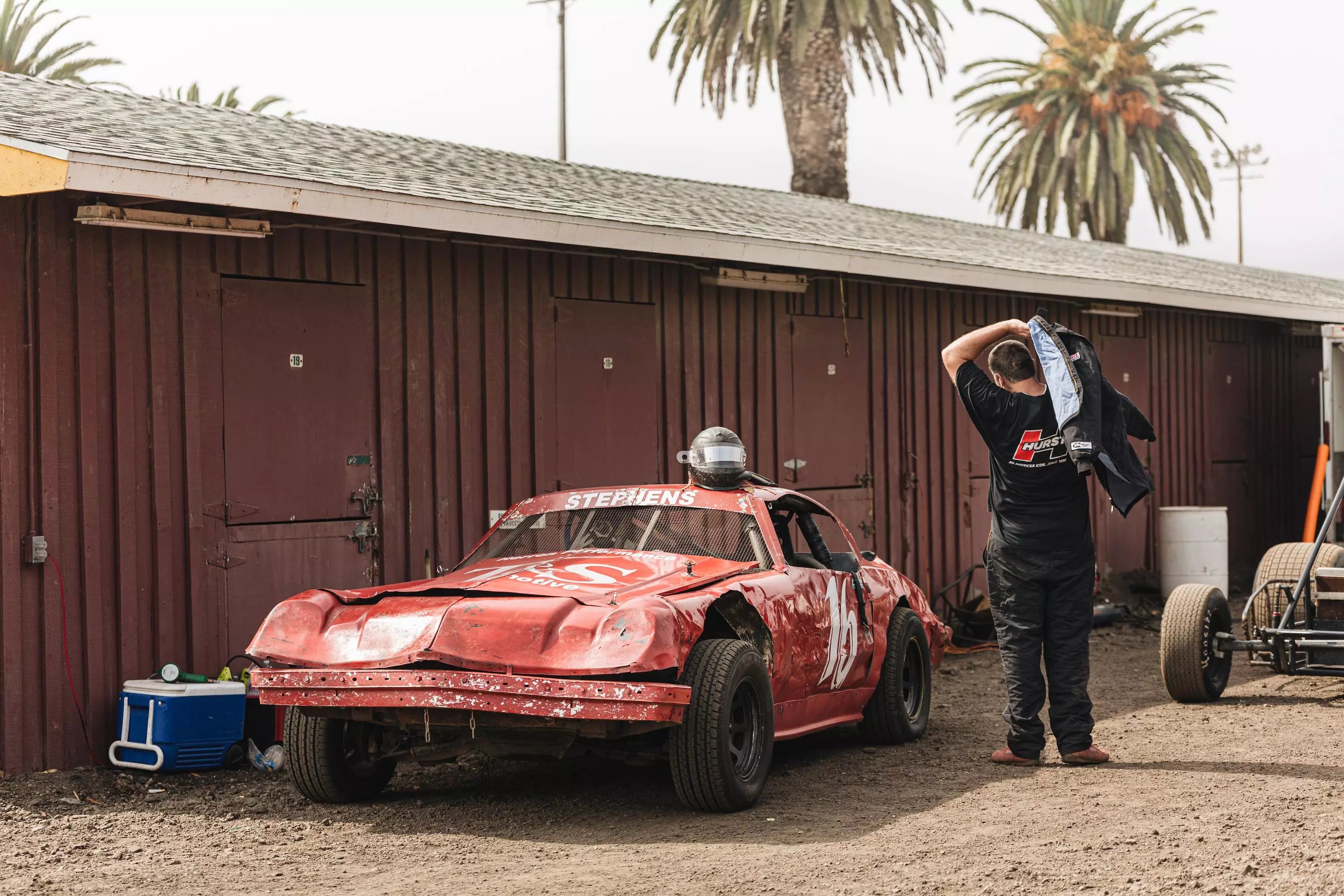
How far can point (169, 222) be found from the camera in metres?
8.64

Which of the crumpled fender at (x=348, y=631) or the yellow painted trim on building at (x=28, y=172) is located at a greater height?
the yellow painted trim on building at (x=28, y=172)

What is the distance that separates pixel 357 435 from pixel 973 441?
24.7 ft

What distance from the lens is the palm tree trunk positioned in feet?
88.9

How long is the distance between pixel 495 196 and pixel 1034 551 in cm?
435

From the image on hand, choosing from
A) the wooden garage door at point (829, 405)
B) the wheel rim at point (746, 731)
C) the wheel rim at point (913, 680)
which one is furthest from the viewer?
the wooden garage door at point (829, 405)

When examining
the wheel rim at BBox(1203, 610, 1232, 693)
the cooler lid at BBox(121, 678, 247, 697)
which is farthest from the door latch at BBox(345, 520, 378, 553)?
the wheel rim at BBox(1203, 610, 1232, 693)

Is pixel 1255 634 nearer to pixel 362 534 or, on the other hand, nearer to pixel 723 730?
pixel 723 730

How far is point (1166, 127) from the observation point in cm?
3625

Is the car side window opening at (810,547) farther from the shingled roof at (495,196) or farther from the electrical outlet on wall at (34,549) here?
the electrical outlet on wall at (34,549)

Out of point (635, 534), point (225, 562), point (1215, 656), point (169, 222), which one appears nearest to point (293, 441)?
point (225, 562)

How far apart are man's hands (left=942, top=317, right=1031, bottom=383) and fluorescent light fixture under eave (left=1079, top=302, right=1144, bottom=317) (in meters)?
9.14

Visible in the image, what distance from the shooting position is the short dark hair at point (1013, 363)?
25.9 ft

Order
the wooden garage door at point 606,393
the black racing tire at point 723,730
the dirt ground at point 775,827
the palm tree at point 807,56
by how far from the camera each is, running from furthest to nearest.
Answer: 1. the palm tree at point 807,56
2. the wooden garage door at point 606,393
3. the black racing tire at point 723,730
4. the dirt ground at point 775,827

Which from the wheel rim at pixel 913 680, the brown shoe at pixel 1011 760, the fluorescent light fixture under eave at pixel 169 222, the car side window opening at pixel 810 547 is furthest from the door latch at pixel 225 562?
the brown shoe at pixel 1011 760
